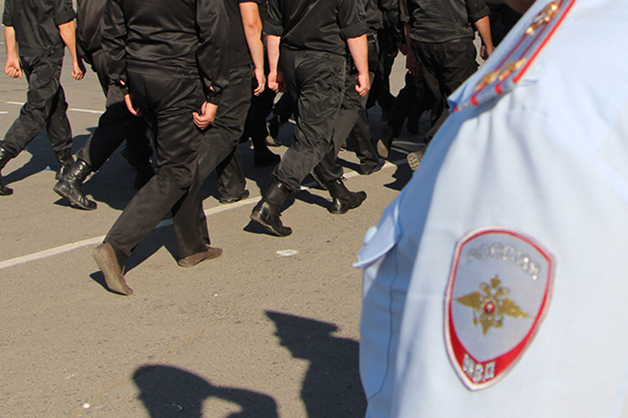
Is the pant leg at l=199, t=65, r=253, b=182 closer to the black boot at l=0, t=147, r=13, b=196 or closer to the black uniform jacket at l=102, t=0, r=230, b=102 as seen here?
the black uniform jacket at l=102, t=0, r=230, b=102

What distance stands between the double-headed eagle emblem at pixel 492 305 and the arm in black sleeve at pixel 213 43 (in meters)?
3.61

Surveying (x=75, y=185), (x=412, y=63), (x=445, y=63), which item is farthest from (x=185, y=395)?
(x=412, y=63)

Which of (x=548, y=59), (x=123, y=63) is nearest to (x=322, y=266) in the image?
(x=123, y=63)

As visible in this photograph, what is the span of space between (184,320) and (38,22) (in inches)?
135

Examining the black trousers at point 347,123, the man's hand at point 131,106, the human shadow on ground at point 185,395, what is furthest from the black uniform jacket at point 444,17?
the human shadow on ground at point 185,395

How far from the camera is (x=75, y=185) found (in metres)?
5.85

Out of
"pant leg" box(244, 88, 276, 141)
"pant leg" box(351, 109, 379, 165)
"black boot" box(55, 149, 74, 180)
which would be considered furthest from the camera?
"pant leg" box(244, 88, 276, 141)

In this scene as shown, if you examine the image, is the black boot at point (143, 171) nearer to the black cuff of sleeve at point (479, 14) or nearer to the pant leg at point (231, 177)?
the pant leg at point (231, 177)

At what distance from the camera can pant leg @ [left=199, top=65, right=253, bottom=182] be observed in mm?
5461

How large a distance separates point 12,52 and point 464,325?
6.30 meters

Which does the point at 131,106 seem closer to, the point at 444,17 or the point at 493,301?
the point at 444,17

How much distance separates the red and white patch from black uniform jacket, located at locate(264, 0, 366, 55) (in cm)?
456

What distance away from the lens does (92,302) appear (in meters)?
4.23

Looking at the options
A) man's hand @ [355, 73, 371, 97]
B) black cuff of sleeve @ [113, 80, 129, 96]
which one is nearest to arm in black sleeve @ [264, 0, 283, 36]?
man's hand @ [355, 73, 371, 97]
